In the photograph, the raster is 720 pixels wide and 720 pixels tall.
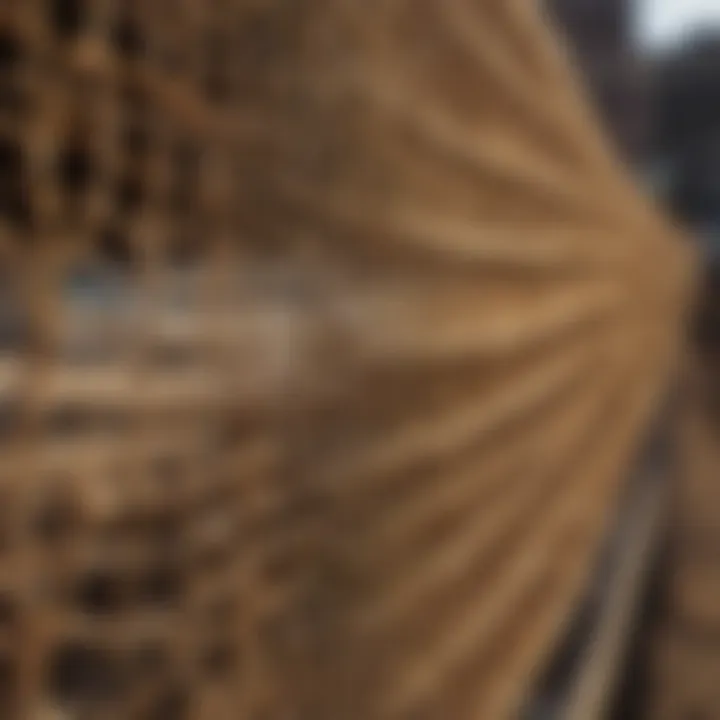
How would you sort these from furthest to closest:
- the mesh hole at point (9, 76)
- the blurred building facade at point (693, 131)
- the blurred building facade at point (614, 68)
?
1. the blurred building facade at point (693, 131)
2. the blurred building facade at point (614, 68)
3. the mesh hole at point (9, 76)

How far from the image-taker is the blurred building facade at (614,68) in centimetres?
83

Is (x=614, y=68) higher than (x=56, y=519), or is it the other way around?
(x=614, y=68)

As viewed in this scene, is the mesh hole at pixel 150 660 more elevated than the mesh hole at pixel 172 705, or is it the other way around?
the mesh hole at pixel 150 660

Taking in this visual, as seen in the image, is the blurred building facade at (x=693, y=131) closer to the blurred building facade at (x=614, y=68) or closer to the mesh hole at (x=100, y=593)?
the blurred building facade at (x=614, y=68)

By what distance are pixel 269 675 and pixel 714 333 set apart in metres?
0.79

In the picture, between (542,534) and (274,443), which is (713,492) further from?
(274,443)

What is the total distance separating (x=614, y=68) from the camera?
959 mm

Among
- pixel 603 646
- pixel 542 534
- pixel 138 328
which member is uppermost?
pixel 138 328

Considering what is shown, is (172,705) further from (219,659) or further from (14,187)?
(14,187)

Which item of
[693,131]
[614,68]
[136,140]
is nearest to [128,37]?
[136,140]

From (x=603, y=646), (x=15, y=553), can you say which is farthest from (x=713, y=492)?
(x=15, y=553)

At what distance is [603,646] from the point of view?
28.6 inches

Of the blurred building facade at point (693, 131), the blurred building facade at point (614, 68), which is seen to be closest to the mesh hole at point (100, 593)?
the blurred building facade at point (614, 68)

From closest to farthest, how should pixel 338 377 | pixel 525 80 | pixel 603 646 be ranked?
1. pixel 338 377
2. pixel 525 80
3. pixel 603 646
